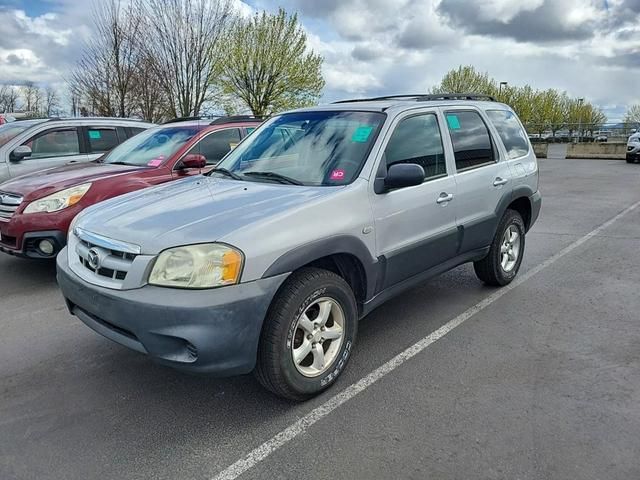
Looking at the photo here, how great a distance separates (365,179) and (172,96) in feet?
69.2

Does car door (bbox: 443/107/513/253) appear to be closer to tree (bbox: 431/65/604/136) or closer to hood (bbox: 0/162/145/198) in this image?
hood (bbox: 0/162/145/198)

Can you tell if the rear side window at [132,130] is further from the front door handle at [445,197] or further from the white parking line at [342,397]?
the white parking line at [342,397]

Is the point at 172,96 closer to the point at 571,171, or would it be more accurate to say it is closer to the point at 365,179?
the point at 571,171

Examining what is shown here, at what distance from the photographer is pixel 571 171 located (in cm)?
1966

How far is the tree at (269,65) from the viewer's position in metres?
26.2

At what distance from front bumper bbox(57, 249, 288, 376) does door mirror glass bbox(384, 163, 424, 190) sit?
107 cm

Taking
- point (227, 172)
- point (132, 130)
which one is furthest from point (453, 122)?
point (132, 130)

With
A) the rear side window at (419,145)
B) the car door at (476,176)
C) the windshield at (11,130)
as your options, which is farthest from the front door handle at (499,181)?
the windshield at (11,130)

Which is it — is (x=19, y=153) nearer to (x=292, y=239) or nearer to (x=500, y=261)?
(x=292, y=239)

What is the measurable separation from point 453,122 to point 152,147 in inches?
153

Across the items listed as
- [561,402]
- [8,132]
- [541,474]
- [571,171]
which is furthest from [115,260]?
[571,171]

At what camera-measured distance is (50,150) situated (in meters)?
7.58

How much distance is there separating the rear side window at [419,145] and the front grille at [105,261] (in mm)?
1850

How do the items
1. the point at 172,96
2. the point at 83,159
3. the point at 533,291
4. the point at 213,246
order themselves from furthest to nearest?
the point at 172,96 < the point at 83,159 < the point at 533,291 < the point at 213,246
